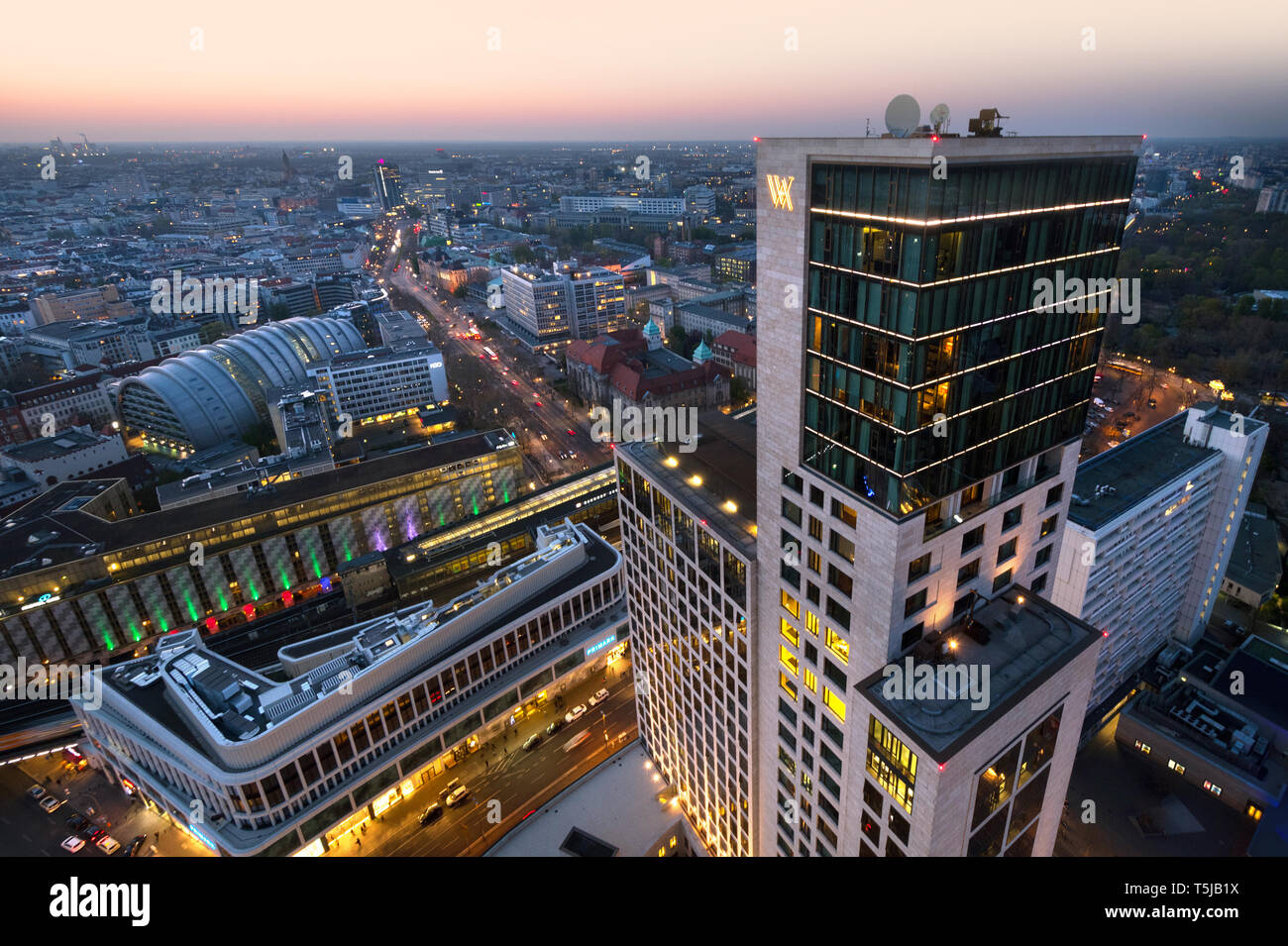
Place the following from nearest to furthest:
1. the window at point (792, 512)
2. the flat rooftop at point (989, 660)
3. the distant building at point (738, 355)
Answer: the flat rooftop at point (989, 660), the window at point (792, 512), the distant building at point (738, 355)

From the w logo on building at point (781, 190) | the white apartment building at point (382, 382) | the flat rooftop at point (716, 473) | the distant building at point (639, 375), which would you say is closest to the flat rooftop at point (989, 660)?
the flat rooftop at point (716, 473)

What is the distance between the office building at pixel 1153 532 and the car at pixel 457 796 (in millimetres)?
61265

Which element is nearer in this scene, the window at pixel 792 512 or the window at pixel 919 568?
the window at pixel 919 568

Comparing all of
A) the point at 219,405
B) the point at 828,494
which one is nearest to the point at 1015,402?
the point at 828,494

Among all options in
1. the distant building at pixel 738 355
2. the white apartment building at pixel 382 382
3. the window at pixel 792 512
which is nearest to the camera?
the window at pixel 792 512

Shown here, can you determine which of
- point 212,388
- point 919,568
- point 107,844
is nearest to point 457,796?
point 107,844

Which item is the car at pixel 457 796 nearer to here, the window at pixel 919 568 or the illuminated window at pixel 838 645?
the illuminated window at pixel 838 645

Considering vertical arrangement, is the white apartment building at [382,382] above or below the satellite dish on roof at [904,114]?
below

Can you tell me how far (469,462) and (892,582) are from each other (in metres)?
89.2

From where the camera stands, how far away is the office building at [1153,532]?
6188 cm

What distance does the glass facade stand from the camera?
84.1 feet

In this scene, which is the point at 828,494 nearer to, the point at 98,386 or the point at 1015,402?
the point at 1015,402
